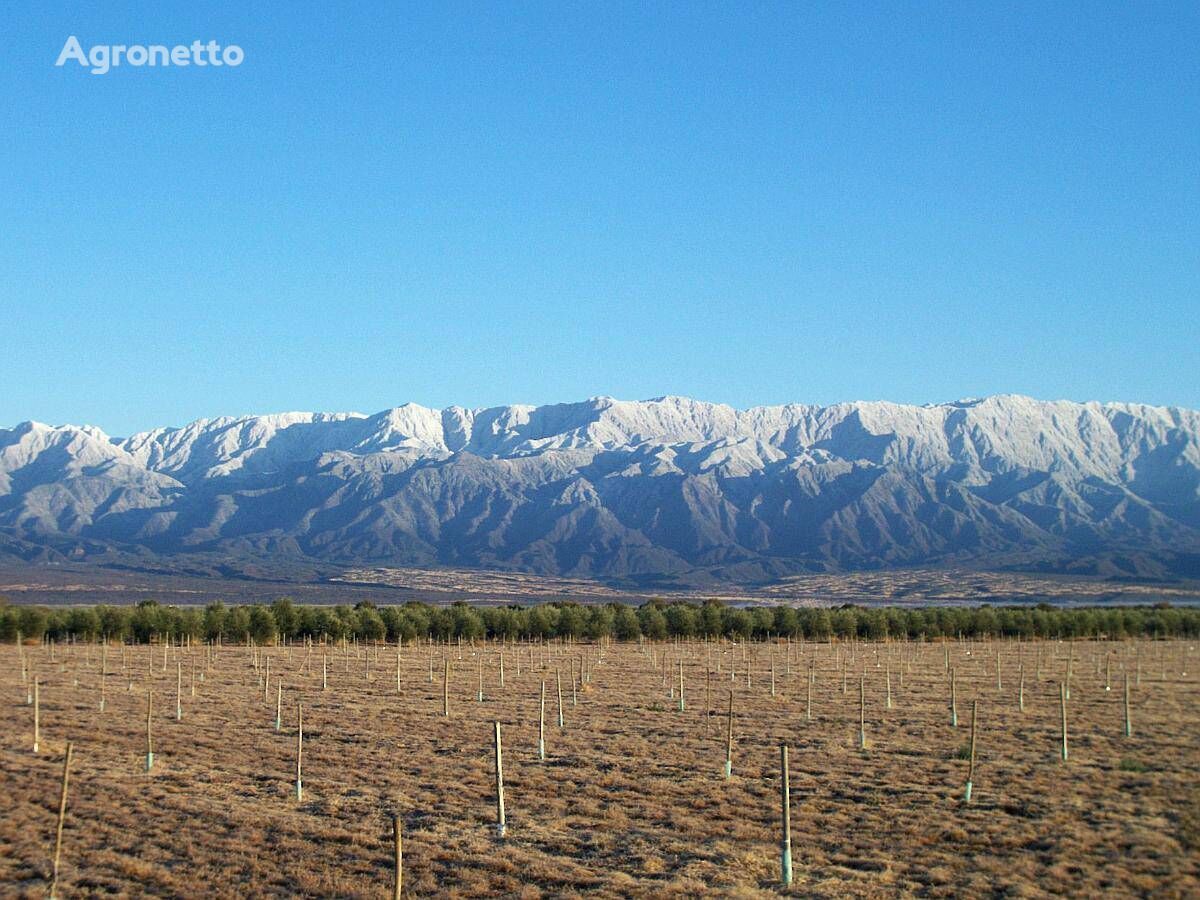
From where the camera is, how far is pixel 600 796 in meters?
22.8

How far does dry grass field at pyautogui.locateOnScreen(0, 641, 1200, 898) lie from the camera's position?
1705 centimetres

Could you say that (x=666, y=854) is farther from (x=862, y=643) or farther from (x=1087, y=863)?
(x=862, y=643)

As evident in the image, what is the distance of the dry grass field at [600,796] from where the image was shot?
1705cm

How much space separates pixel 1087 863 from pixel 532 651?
57971 millimetres

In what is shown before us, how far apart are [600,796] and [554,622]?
69.9 metres

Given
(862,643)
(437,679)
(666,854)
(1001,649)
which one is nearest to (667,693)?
(437,679)

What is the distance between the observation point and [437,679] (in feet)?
164

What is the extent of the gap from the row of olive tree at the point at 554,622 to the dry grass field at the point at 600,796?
135ft

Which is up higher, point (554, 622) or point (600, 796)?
point (600, 796)

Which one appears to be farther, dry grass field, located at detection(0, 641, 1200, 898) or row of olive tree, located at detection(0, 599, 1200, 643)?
row of olive tree, located at detection(0, 599, 1200, 643)

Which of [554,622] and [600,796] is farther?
[554,622]

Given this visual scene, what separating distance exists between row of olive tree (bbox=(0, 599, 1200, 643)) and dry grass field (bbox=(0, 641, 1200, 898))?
4104cm

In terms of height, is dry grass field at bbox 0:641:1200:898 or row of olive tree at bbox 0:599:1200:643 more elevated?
dry grass field at bbox 0:641:1200:898

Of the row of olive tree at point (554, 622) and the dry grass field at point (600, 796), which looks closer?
the dry grass field at point (600, 796)
